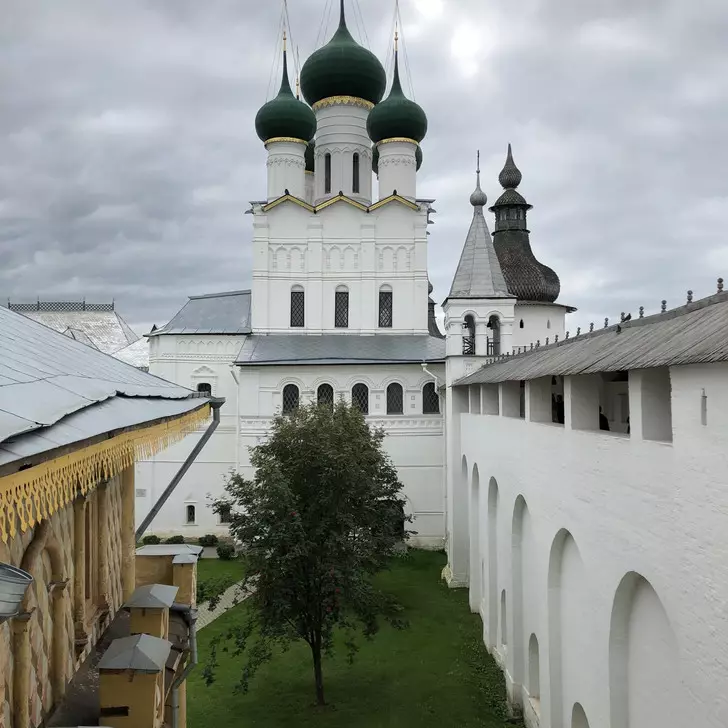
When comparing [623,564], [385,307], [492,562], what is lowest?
[492,562]

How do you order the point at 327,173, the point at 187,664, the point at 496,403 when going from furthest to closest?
the point at 327,173 → the point at 496,403 → the point at 187,664

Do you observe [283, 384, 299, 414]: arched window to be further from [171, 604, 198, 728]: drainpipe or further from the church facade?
[171, 604, 198, 728]: drainpipe

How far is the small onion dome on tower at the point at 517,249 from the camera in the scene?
975 inches

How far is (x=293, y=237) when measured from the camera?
23141mm

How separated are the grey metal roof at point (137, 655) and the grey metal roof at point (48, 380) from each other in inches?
48.3

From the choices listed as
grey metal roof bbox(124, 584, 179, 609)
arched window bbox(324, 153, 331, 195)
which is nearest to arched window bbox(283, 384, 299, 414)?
arched window bbox(324, 153, 331, 195)

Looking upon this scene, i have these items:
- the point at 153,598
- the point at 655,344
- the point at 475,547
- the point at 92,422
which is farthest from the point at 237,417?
the point at 92,422

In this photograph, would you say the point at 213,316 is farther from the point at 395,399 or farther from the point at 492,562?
the point at 492,562

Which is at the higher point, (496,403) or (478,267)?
(478,267)

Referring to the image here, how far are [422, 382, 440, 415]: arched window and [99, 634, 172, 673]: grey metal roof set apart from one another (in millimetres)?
18191

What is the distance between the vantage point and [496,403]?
1370 centimetres

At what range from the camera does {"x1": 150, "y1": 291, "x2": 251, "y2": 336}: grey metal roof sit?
23.0 metres

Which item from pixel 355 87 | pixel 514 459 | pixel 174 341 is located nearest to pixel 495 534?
pixel 514 459

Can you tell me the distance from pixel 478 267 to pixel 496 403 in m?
5.76
